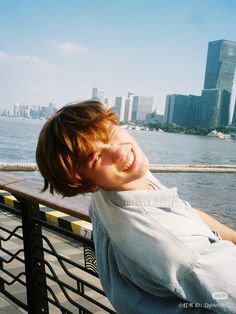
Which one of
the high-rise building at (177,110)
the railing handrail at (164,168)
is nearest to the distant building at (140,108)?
the high-rise building at (177,110)

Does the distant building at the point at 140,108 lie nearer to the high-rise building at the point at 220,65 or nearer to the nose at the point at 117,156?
the high-rise building at the point at 220,65

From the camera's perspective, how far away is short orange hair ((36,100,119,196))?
93 cm

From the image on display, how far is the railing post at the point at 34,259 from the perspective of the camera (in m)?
1.87

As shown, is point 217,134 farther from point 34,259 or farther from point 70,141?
point 70,141

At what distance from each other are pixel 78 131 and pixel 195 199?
17552mm

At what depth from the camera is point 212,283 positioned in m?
0.79

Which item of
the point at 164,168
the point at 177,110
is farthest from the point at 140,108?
the point at 164,168

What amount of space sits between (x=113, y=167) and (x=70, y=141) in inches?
4.9

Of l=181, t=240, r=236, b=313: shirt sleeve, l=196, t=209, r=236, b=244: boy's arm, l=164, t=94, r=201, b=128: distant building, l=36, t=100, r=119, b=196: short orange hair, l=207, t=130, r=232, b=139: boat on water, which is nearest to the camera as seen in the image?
l=181, t=240, r=236, b=313: shirt sleeve

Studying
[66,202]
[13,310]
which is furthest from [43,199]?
[13,310]

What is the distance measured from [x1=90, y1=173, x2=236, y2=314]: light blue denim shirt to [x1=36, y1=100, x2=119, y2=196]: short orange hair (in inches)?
3.9

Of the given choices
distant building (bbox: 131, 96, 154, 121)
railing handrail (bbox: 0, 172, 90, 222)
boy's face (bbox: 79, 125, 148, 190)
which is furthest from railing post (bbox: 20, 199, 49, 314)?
distant building (bbox: 131, 96, 154, 121)

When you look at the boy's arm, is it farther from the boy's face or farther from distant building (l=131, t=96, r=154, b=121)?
distant building (l=131, t=96, r=154, b=121)

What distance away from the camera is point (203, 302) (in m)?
0.81
